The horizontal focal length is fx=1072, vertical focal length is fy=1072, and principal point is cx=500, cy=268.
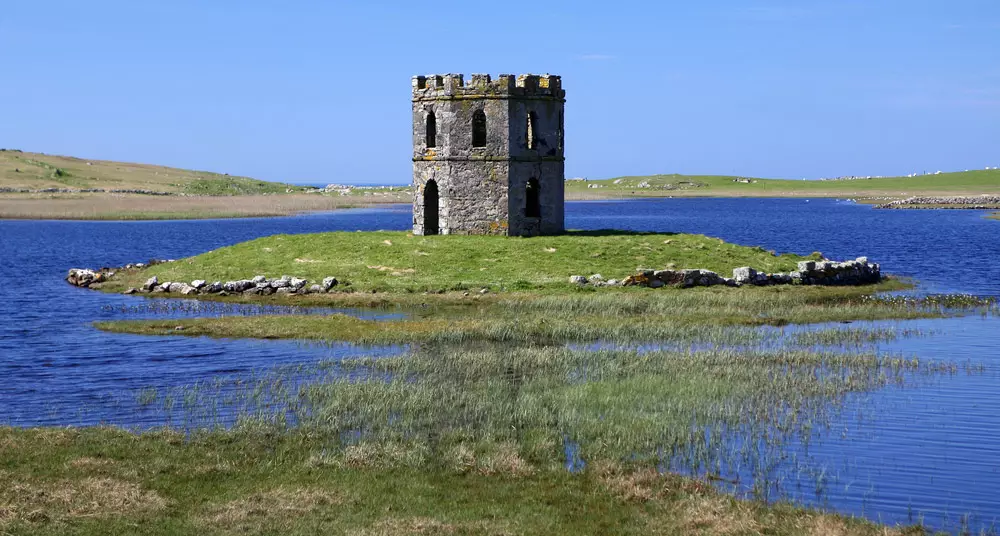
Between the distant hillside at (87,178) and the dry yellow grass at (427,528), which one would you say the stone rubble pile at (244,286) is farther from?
the distant hillside at (87,178)

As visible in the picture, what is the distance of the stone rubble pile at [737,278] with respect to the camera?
43812 mm

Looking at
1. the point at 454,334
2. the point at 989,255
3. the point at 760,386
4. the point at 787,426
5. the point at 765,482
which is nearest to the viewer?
the point at 765,482

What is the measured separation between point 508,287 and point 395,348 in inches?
462

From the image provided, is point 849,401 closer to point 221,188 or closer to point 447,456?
point 447,456

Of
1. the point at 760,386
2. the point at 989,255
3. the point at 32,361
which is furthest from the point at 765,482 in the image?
the point at 989,255

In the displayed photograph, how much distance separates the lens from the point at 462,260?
47.6m

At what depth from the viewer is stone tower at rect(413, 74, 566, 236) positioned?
51.6 m

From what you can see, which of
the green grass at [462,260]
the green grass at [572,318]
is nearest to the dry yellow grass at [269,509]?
the green grass at [572,318]

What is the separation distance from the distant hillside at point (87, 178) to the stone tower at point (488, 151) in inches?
4587

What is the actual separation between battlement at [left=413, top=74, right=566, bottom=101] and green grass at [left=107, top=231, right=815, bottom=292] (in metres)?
6.92

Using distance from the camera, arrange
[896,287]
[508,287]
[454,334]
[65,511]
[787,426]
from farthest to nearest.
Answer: [896,287] < [508,287] < [454,334] < [787,426] < [65,511]

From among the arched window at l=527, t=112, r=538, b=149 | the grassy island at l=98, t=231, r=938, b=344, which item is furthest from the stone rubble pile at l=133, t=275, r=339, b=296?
the arched window at l=527, t=112, r=538, b=149

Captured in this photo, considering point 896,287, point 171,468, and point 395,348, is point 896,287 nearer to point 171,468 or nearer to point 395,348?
point 395,348

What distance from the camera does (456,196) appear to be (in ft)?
173
